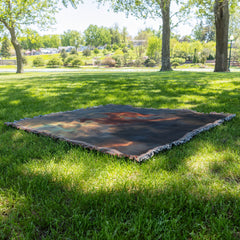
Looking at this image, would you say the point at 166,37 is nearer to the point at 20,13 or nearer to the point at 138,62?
the point at 20,13

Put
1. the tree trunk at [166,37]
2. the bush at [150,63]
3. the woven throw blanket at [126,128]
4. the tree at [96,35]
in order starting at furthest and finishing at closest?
the tree at [96,35]
the bush at [150,63]
the tree trunk at [166,37]
the woven throw blanket at [126,128]

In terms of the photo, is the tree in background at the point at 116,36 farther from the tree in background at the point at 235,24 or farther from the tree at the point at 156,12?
the tree at the point at 156,12

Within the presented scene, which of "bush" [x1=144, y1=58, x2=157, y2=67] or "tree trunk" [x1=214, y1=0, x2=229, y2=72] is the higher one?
"tree trunk" [x1=214, y1=0, x2=229, y2=72]

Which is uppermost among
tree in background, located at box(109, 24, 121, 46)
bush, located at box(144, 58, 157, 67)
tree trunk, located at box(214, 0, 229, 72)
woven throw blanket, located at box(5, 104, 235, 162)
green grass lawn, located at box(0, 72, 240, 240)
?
tree in background, located at box(109, 24, 121, 46)

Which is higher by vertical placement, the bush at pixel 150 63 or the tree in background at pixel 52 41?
the tree in background at pixel 52 41

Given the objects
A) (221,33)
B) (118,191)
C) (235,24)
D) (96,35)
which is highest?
(96,35)

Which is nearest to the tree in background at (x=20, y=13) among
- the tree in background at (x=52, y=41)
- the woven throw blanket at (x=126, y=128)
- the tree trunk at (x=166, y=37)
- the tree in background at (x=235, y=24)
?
the tree trunk at (x=166, y=37)

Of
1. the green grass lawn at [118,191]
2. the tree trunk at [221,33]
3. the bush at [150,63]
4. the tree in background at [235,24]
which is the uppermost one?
the tree in background at [235,24]

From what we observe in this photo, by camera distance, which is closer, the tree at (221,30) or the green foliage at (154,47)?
the tree at (221,30)

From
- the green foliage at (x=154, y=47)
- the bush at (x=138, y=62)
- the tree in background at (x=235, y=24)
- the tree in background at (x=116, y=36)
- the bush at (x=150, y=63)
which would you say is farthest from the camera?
the tree in background at (x=116, y=36)

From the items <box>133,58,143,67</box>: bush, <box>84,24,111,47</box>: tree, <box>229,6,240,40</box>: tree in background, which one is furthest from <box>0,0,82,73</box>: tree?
<box>84,24,111,47</box>: tree

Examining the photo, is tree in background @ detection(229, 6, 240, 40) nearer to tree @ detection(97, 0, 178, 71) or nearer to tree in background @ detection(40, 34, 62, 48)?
tree @ detection(97, 0, 178, 71)

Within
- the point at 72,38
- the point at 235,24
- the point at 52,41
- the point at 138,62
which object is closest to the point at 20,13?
the point at 138,62

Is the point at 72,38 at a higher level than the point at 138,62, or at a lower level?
higher
